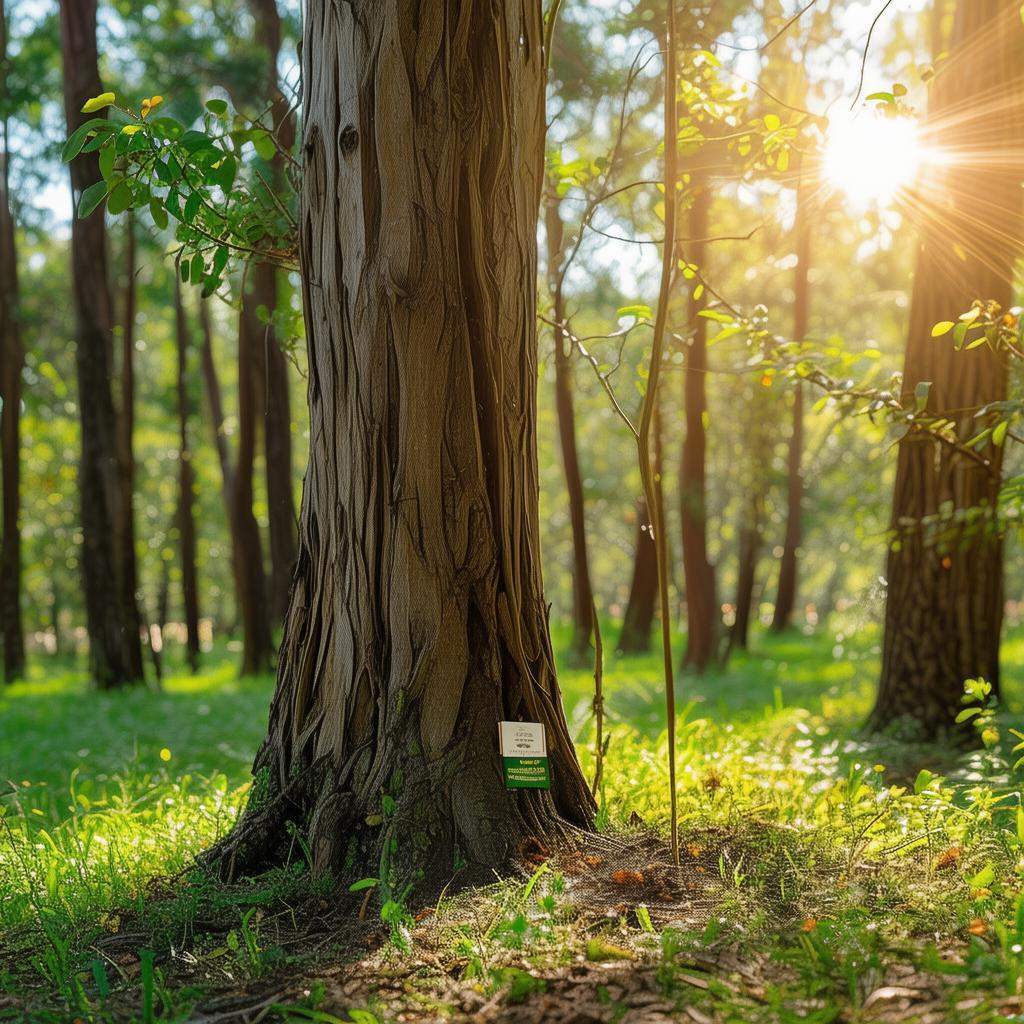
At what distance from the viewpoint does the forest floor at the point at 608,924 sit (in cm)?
209

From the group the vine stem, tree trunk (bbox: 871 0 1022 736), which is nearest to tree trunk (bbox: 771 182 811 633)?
tree trunk (bbox: 871 0 1022 736)

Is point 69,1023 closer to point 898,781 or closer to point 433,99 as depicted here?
point 433,99

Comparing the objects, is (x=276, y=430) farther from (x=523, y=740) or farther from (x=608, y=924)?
(x=608, y=924)

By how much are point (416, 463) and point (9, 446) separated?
14.1m

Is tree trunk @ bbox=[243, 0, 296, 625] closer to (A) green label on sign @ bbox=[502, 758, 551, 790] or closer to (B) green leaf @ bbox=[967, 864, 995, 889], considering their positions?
(A) green label on sign @ bbox=[502, 758, 551, 790]

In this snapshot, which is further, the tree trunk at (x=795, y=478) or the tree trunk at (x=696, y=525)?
the tree trunk at (x=795, y=478)

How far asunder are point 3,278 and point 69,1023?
15468 millimetres

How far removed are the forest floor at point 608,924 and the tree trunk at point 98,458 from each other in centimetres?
798

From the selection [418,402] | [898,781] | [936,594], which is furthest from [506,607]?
[936,594]

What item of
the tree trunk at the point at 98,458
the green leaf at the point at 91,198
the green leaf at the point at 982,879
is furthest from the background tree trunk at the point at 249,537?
the green leaf at the point at 982,879

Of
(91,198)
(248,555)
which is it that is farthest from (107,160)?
(248,555)

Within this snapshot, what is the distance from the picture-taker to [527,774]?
292 centimetres

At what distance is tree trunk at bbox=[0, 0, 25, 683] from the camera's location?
581 inches

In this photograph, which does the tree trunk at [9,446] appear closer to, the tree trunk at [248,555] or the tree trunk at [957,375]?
the tree trunk at [248,555]
